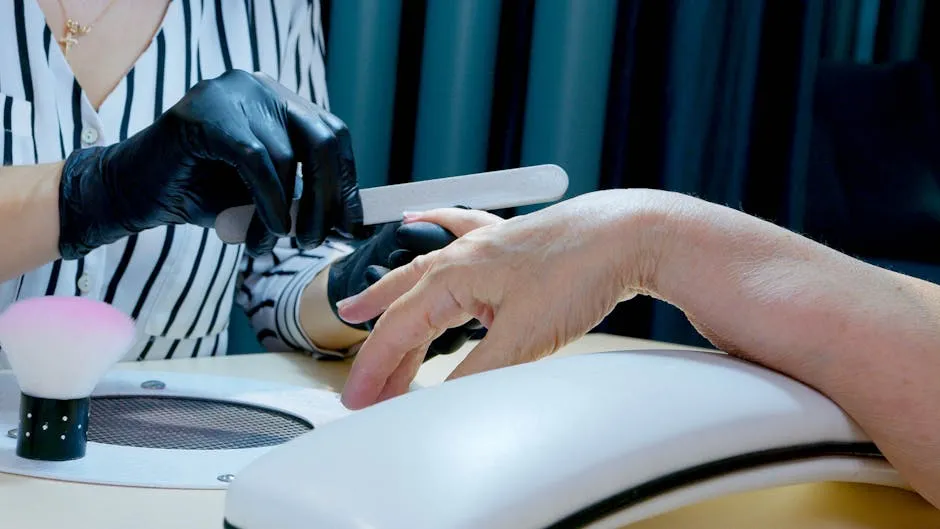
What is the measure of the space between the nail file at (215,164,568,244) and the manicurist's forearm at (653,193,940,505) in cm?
18

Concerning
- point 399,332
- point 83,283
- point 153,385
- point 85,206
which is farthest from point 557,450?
point 83,283

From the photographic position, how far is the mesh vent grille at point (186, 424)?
2.02 feet

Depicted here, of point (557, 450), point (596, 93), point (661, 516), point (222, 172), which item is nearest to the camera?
point (557, 450)

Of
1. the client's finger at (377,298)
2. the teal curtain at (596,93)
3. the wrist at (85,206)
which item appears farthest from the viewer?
the teal curtain at (596,93)

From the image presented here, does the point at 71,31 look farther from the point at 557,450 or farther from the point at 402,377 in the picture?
the point at 557,450

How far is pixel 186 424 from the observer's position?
0.66 metres

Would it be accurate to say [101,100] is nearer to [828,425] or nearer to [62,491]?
[62,491]

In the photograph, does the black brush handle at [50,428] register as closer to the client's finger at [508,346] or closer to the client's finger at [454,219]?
the client's finger at [508,346]

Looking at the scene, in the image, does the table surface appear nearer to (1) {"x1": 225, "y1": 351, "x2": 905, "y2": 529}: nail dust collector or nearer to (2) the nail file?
(1) {"x1": 225, "y1": 351, "x2": 905, "y2": 529}: nail dust collector

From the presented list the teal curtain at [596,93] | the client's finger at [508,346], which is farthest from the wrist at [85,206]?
the teal curtain at [596,93]

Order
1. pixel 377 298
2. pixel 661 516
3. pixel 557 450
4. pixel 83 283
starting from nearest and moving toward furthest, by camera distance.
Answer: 1. pixel 557 450
2. pixel 661 516
3. pixel 377 298
4. pixel 83 283

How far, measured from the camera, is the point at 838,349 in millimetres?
527

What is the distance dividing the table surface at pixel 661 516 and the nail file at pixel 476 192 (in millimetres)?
291

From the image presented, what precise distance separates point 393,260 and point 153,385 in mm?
225
